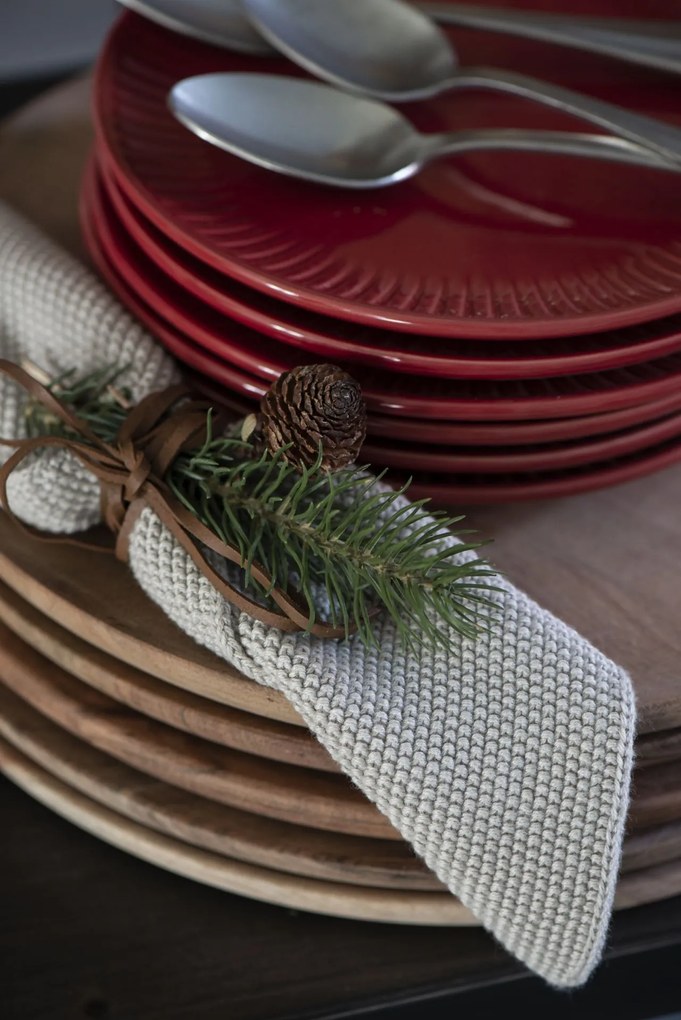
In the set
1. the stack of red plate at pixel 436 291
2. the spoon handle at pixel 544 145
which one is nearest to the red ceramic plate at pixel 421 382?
the stack of red plate at pixel 436 291

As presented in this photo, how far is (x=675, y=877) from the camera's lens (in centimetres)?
40

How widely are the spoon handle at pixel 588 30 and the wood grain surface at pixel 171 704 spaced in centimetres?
36

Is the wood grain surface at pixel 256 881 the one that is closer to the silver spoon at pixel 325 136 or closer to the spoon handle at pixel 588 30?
the silver spoon at pixel 325 136

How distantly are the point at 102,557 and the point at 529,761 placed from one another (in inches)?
6.9

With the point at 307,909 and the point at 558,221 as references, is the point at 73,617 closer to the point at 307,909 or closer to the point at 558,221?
the point at 307,909

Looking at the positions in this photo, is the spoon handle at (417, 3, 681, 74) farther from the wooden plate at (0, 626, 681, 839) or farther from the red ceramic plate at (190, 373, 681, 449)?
the wooden plate at (0, 626, 681, 839)

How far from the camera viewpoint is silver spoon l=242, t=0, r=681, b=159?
20.3 inches

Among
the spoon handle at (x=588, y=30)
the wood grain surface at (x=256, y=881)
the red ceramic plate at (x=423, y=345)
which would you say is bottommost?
the wood grain surface at (x=256, y=881)

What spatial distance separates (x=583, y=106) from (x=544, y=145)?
0.10 feet

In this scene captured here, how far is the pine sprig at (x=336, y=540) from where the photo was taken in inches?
13.6

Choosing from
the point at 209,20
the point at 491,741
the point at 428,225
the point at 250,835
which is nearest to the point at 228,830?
the point at 250,835

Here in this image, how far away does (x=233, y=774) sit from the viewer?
0.40m

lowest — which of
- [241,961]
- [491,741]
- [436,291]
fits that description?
[241,961]

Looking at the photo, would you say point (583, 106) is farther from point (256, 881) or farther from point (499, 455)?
point (256, 881)
